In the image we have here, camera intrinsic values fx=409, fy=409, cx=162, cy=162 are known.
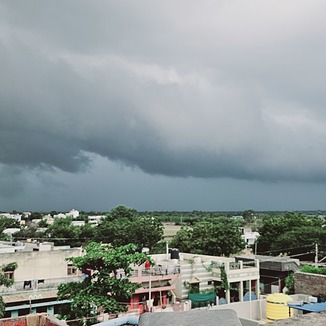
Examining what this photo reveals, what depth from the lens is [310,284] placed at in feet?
71.9

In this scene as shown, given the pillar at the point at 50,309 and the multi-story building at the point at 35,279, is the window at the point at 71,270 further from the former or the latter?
the pillar at the point at 50,309

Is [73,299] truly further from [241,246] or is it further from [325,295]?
[241,246]

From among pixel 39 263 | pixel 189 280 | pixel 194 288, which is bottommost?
pixel 194 288

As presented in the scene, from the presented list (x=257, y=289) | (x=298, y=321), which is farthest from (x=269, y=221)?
(x=298, y=321)

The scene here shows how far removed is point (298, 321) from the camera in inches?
175

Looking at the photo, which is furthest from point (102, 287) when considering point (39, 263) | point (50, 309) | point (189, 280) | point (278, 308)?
point (39, 263)

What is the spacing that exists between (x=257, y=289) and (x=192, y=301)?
688 cm

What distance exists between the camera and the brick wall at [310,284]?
21.0 m

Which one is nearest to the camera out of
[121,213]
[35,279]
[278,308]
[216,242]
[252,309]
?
[278,308]

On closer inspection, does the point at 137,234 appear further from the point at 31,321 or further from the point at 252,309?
the point at 31,321

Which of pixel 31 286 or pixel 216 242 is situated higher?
pixel 216 242

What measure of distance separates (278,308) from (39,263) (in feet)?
59.2

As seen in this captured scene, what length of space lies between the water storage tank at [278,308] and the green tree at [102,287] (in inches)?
236

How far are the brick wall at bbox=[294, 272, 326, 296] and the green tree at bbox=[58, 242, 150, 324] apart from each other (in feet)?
32.8
